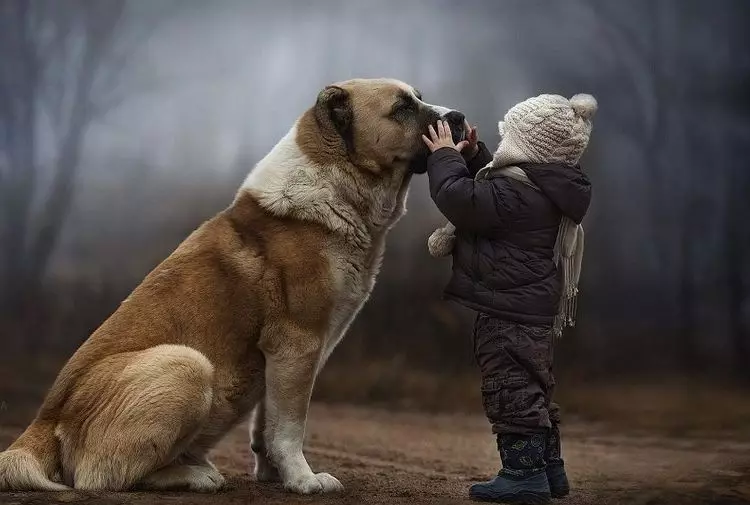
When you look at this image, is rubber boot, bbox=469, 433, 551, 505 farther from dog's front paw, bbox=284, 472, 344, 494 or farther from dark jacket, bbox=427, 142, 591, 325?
dog's front paw, bbox=284, 472, 344, 494

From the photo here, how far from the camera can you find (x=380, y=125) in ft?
13.0

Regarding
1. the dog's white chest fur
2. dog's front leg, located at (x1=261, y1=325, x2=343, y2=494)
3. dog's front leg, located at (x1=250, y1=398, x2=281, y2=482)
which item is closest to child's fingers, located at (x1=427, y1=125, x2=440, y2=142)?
the dog's white chest fur

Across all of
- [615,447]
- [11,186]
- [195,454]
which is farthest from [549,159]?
[11,186]

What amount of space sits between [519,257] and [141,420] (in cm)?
167

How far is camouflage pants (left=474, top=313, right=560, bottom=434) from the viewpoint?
3467mm

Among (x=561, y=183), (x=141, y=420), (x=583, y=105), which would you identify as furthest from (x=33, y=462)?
(x=583, y=105)

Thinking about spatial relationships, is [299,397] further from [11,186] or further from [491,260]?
[11,186]

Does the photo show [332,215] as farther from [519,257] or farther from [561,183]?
[561,183]


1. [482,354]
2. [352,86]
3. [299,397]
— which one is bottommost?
[299,397]

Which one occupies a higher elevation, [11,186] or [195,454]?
[11,186]

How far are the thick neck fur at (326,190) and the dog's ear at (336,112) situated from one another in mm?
78

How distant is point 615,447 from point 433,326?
191 cm

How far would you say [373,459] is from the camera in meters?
5.98

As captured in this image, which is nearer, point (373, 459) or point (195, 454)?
point (195, 454)
